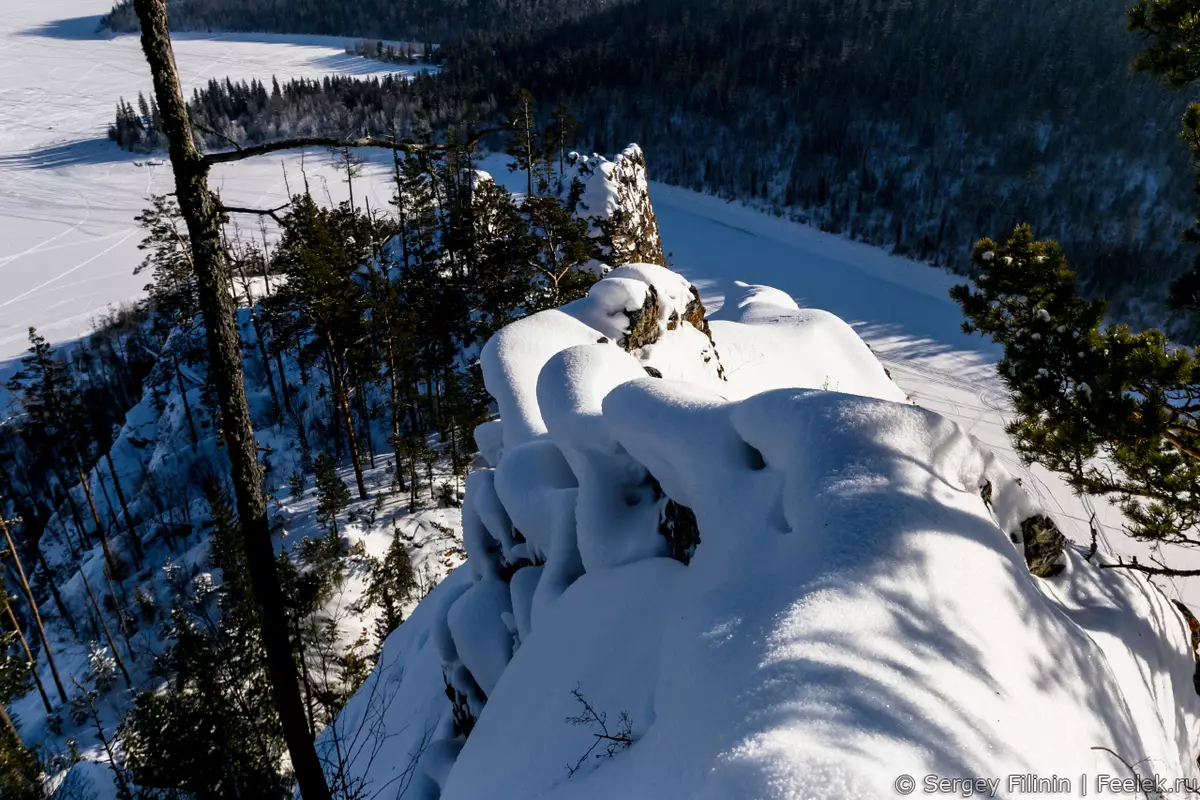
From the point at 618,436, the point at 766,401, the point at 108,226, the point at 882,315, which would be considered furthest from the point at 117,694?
the point at 108,226

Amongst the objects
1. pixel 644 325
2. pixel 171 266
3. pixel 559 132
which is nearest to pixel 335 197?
pixel 171 266

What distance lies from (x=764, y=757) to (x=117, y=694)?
2477 centimetres

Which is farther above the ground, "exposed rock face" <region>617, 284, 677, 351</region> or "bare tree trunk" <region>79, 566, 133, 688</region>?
"exposed rock face" <region>617, 284, 677, 351</region>

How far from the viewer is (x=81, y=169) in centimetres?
8681

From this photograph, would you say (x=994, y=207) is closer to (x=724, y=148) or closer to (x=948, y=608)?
(x=724, y=148)

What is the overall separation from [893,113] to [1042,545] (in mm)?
90279

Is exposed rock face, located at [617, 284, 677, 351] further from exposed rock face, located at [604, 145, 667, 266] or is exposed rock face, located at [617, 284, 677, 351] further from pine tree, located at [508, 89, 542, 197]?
pine tree, located at [508, 89, 542, 197]

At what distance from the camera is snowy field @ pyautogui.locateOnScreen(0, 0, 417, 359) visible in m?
54.8

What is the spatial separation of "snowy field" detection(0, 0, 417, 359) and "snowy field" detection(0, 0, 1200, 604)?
24cm

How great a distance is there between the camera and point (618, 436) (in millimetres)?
6539

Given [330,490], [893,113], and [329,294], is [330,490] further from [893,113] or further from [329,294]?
Answer: [893,113]

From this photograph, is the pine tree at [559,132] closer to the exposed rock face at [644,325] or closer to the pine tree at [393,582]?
the exposed rock face at [644,325]

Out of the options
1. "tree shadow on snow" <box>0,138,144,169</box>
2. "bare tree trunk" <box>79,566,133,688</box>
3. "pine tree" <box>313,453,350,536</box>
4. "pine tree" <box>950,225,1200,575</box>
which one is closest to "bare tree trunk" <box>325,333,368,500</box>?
"pine tree" <box>313,453,350,536</box>

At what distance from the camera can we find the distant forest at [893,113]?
63.4 meters
